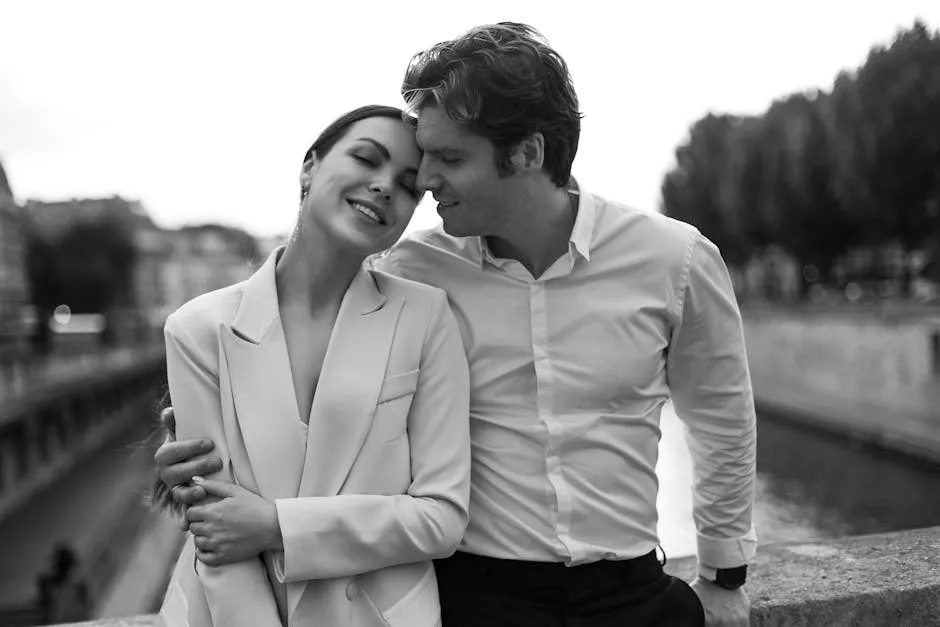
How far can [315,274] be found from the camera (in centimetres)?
174

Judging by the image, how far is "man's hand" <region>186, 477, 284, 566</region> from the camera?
1.53 meters

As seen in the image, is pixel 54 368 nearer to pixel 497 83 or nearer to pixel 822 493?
pixel 822 493

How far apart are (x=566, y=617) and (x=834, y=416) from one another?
20967 mm

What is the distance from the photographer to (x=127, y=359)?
39.0 m

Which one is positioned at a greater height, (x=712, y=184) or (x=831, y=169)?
(x=831, y=169)

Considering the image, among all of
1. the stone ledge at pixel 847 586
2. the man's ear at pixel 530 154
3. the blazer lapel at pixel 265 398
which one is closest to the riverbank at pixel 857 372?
the stone ledge at pixel 847 586

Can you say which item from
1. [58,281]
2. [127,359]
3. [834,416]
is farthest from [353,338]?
[58,281]

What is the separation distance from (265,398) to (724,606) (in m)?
1.09

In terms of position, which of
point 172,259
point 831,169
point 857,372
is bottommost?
point 172,259

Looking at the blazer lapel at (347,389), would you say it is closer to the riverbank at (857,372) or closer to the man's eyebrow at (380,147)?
the man's eyebrow at (380,147)

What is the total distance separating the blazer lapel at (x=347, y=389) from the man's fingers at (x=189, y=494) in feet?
0.56

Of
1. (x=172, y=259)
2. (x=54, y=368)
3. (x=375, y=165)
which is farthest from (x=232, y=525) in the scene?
(x=172, y=259)

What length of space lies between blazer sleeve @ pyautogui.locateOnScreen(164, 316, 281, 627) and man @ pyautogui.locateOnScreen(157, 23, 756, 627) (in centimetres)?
43

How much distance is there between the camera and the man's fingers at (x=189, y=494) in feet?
5.14
